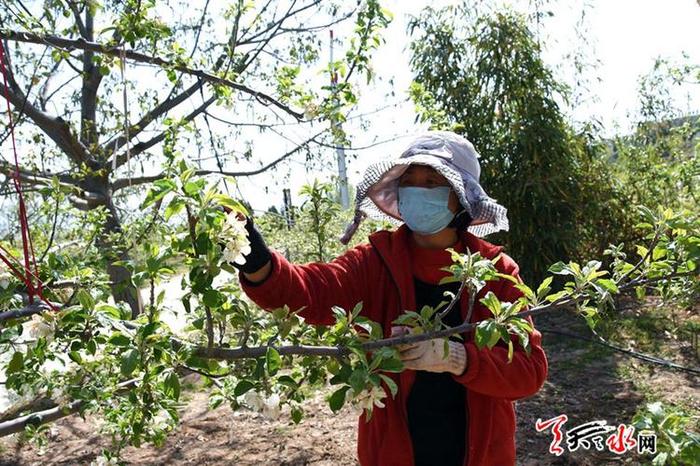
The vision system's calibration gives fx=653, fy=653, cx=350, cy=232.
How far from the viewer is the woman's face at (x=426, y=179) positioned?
175 cm

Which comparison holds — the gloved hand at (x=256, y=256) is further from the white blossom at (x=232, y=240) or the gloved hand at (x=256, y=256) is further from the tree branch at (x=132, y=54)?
the tree branch at (x=132, y=54)

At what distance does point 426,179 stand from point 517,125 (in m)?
4.56

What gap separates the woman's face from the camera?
175cm

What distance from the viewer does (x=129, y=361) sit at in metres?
1.03

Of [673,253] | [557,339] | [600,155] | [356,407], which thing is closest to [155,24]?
[356,407]

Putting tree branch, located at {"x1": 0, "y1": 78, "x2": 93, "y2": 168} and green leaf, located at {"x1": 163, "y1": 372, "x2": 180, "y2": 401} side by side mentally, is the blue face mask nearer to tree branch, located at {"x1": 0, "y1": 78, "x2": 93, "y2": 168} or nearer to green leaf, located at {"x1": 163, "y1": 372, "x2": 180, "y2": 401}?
green leaf, located at {"x1": 163, "y1": 372, "x2": 180, "y2": 401}

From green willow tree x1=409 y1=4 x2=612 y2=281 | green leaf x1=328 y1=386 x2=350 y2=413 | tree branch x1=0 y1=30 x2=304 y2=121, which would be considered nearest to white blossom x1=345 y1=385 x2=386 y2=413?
green leaf x1=328 y1=386 x2=350 y2=413

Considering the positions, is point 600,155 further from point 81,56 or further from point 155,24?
point 155,24

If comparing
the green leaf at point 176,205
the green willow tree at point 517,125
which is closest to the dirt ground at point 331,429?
the green willow tree at point 517,125

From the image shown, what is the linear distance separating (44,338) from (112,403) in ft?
1.80

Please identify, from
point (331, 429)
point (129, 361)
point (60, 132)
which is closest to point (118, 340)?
point (129, 361)

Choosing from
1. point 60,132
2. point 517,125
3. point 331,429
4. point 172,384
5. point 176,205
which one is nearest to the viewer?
point 176,205

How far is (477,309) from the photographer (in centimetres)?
166

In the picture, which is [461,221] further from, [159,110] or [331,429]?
[159,110]
